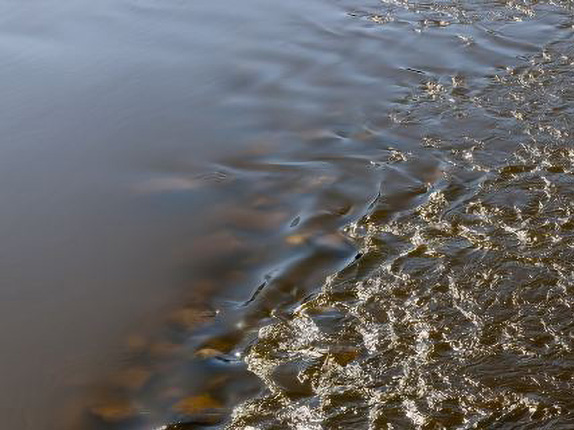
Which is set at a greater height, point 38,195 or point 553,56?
A: point 553,56

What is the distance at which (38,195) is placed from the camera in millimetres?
3092

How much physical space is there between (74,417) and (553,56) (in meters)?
3.00

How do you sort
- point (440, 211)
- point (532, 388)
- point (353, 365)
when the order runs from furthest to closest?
1. point (440, 211)
2. point (353, 365)
3. point (532, 388)

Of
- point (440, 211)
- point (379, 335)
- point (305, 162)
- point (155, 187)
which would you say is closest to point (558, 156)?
point (440, 211)

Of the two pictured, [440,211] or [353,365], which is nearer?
[353,365]

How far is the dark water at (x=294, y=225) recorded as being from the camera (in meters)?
2.06

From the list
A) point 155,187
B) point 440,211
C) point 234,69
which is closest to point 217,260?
point 155,187

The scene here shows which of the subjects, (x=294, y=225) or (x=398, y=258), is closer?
(x=398, y=258)

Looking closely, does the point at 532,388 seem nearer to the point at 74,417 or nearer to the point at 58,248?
the point at 74,417

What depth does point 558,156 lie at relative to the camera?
2.98m

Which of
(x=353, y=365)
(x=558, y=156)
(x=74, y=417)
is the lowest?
(x=74, y=417)

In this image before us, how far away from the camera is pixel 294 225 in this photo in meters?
2.79

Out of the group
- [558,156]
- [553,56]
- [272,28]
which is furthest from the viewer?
[272,28]

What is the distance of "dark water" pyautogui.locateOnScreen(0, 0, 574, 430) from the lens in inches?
81.3
